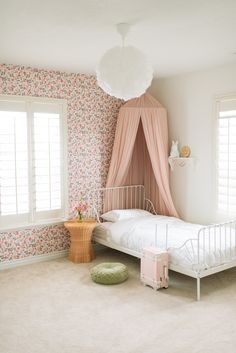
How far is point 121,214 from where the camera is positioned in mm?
5664

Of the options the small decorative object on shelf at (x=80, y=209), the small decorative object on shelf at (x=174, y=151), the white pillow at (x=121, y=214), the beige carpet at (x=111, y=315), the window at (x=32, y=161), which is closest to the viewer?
the beige carpet at (x=111, y=315)

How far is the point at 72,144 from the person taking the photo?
5.62 m

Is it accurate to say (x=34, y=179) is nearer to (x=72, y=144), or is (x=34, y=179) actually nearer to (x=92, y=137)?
(x=72, y=144)

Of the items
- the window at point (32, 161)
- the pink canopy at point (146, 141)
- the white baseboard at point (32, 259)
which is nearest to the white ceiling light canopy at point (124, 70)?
the window at point (32, 161)

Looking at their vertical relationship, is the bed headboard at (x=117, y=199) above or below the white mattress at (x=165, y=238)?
above

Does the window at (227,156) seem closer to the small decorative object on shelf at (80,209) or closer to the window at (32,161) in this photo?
the small decorative object on shelf at (80,209)

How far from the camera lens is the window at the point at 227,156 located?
5066 millimetres

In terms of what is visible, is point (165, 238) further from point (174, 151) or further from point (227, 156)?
point (174, 151)

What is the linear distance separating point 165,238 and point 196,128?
1.86 m

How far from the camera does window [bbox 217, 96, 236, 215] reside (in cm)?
507

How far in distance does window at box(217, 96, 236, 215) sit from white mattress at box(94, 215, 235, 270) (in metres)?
0.55

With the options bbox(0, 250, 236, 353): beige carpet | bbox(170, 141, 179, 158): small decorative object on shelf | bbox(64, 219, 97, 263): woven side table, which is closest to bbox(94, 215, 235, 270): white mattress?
bbox(64, 219, 97, 263): woven side table

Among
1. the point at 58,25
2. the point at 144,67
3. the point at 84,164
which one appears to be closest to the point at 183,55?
the point at 144,67

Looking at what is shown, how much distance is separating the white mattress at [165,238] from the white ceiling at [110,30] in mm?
2103
